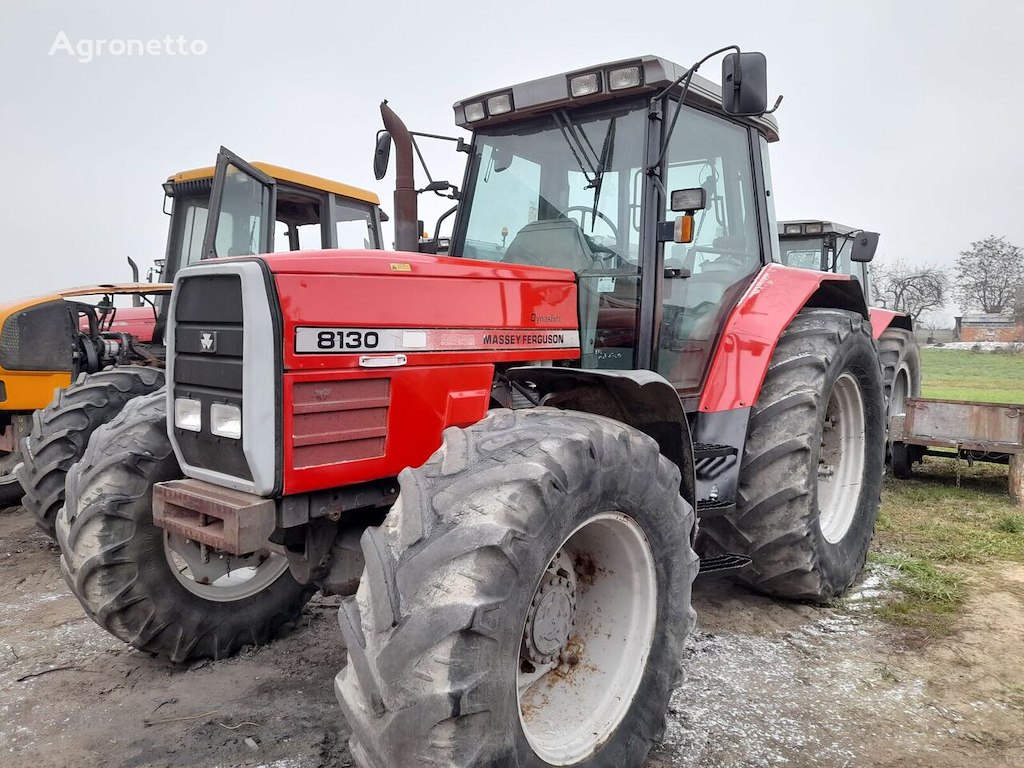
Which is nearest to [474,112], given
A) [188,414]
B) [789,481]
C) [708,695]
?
[188,414]

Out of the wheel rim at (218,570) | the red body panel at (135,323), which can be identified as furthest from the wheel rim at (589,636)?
the red body panel at (135,323)

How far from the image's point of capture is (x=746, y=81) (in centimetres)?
281

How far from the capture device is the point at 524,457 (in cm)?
209

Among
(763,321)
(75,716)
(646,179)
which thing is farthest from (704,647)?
(75,716)

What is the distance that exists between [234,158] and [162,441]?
Answer: 2.23m

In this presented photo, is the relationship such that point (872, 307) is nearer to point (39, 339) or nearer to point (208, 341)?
point (208, 341)

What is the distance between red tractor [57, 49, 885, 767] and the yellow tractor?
1619 millimetres

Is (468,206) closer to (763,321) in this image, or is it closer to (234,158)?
(763,321)

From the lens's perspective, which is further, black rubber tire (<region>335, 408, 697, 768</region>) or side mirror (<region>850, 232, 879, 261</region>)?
side mirror (<region>850, 232, 879, 261</region>)

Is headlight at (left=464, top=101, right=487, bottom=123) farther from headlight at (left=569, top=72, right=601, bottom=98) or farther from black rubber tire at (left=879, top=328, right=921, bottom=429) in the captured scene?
black rubber tire at (left=879, top=328, right=921, bottom=429)

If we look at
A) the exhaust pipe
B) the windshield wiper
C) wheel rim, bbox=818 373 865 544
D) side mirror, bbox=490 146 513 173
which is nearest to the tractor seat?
the windshield wiper

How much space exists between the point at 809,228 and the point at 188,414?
780 centimetres

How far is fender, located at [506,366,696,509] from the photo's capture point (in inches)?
105

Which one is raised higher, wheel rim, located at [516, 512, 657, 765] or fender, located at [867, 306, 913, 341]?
fender, located at [867, 306, 913, 341]
